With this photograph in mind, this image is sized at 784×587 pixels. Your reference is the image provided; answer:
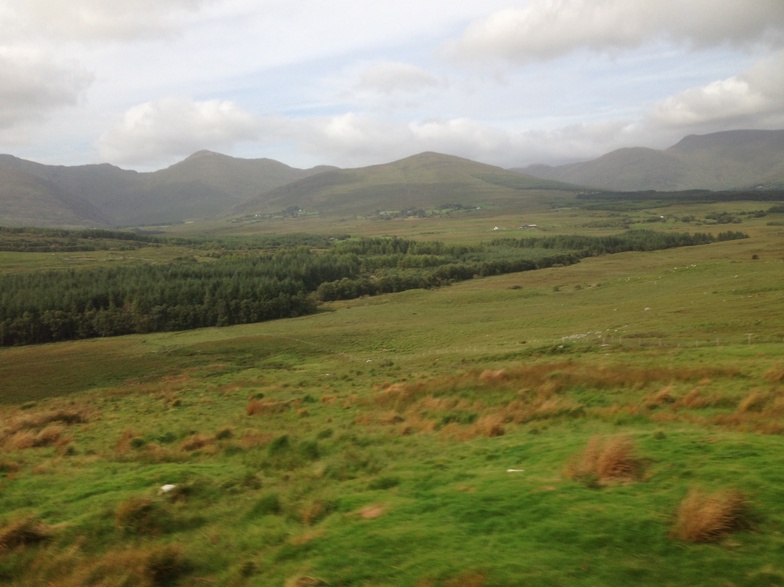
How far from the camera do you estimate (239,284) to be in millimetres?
101500

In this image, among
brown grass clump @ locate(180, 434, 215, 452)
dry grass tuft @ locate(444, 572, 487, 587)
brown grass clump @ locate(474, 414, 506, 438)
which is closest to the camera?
dry grass tuft @ locate(444, 572, 487, 587)

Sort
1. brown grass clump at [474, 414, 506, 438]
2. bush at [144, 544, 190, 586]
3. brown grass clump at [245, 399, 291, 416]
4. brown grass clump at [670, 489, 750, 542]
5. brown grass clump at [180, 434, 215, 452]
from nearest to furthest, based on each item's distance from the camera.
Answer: brown grass clump at [670, 489, 750, 542]
bush at [144, 544, 190, 586]
brown grass clump at [474, 414, 506, 438]
brown grass clump at [180, 434, 215, 452]
brown grass clump at [245, 399, 291, 416]

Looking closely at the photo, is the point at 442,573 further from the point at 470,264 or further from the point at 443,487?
the point at 470,264

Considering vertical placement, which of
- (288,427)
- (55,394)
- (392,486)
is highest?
(392,486)

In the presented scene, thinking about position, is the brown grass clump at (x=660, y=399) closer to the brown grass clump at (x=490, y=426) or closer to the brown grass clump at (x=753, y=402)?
the brown grass clump at (x=753, y=402)

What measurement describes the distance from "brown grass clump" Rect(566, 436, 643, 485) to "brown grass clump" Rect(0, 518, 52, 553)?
10.5 metres

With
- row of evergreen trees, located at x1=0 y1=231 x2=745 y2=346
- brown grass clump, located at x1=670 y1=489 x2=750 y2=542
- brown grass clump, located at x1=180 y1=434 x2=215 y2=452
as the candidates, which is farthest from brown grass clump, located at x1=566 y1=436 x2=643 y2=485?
row of evergreen trees, located at x1=0 y1=231 x2=745 y2=346

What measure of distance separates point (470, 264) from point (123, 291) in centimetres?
7900

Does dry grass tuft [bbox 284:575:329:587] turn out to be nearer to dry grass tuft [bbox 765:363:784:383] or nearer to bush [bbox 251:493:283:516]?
bush [bbox 251:493:283:516]

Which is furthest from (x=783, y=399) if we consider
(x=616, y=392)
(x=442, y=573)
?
(x=442, y=573)

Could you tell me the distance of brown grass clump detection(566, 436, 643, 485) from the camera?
34.4 ft

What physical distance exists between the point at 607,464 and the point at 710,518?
275cm

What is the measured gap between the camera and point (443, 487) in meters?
11.4

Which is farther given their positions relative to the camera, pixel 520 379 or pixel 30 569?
pixel 520 379
